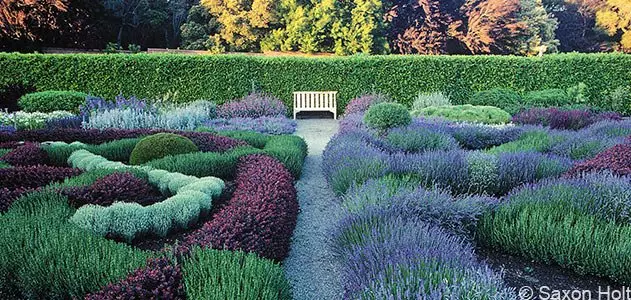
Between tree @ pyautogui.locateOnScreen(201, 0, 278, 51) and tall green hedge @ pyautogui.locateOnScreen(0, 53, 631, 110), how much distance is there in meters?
10.5

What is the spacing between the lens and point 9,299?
8.97ft

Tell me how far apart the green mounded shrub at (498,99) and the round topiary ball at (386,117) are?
5947mm

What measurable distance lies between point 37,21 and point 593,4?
32.9m

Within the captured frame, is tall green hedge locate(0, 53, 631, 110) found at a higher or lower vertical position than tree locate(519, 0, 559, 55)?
lower

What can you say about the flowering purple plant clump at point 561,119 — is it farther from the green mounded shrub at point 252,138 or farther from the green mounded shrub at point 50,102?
the green mounded shrub at point 50,102

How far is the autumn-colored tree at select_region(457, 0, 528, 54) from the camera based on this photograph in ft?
80.9

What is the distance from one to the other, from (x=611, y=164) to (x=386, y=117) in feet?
12.9

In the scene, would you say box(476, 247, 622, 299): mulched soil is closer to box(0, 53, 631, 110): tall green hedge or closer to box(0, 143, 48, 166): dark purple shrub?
box(0, 143, 48, 166): dark purple shrub

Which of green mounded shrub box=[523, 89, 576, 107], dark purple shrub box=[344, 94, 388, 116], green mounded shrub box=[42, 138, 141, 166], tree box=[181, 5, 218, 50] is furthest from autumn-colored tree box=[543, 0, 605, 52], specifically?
green mounded shrub box=[42, 138, 141, 166]

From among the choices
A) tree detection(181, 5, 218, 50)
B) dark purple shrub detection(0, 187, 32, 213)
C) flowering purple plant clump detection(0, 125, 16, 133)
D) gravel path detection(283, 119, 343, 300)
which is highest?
tree detection(181, 5, 218, 50)

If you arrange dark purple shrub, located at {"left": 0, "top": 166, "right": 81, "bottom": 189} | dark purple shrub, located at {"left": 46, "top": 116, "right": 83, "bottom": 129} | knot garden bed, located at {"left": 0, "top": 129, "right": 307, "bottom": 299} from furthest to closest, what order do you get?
dark purple shrub, located at {"left": 46, "top": 116, "right": 83, "bottom": 129} < dark purple shrub, located at {"left": 0, "top": 166, "right": 81, "bottom": 189} < knot garden bed, located at {"left": 0, "top": 129, "right": 307, "bottom": 299}

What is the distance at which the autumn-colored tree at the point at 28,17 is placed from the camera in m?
19.6

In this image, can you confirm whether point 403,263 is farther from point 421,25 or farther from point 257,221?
point 421,25

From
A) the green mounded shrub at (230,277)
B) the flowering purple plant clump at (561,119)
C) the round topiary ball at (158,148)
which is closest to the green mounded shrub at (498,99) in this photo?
the flowering purple plant clump at (561,119)
